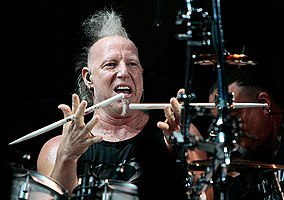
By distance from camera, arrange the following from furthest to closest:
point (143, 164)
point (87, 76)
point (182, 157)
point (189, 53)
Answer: point (87, 76)
point (143, 164)
point (182, 157)
point (189, 53)

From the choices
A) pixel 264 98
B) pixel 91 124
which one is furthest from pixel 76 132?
pixel 264 98

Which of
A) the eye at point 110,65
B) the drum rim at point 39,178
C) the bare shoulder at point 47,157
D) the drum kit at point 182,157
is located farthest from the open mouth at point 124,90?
the drum rim at point 39,178

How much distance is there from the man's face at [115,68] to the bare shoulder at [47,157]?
0.93 ft

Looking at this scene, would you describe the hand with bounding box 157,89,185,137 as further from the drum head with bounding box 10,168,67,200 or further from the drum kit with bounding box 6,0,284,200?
the drum head with bounding box 10,168,67,200

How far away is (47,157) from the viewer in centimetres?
315

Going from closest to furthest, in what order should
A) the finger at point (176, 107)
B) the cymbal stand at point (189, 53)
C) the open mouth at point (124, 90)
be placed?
the cymbal stand at point (189, 53), the finger at point (176, 107), the open mouth at point (124, 90)

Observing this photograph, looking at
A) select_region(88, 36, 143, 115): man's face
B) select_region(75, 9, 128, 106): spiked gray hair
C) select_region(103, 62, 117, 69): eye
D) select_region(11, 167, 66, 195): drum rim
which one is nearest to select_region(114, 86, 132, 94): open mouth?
select_region(88, 36, 143, 115): man's face

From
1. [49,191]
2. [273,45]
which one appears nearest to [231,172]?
[49,191]

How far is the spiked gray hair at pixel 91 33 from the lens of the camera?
11.1 ft

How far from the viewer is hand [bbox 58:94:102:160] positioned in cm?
279

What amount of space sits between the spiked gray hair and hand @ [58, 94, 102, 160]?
52 cm

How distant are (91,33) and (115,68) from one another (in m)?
0.25

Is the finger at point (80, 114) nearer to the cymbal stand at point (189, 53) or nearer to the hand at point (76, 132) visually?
the hand at point (76, 132)

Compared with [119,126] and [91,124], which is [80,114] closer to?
[91,124]
